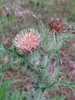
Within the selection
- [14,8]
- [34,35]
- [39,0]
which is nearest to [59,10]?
[39,0]

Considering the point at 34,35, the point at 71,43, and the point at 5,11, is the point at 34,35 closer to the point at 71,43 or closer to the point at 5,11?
the point at 71,43

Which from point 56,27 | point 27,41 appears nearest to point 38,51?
point 27,41

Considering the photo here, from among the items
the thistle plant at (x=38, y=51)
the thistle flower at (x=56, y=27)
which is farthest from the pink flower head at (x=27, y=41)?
the thistle flower at (x=56, y=27)

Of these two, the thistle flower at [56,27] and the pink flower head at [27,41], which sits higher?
the thistle flower at [56,27]

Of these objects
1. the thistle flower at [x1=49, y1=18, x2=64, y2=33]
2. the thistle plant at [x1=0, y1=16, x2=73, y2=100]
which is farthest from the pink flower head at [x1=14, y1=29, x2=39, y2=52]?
the thistle flower at [x1=49, y1=18, x2=64, y2=33]

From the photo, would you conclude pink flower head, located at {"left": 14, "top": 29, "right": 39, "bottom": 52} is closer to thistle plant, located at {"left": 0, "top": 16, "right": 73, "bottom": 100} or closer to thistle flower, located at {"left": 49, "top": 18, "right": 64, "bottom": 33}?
thistle plant, located at {"left": 0, "top": 16, "right": 73, "bottom": 100}

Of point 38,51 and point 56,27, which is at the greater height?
point 56,27

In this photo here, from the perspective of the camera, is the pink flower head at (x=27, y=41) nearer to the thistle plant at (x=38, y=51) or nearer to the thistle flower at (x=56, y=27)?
the thistle plant at (x=38, y=51)

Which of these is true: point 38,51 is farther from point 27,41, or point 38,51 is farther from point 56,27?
point 56,27
